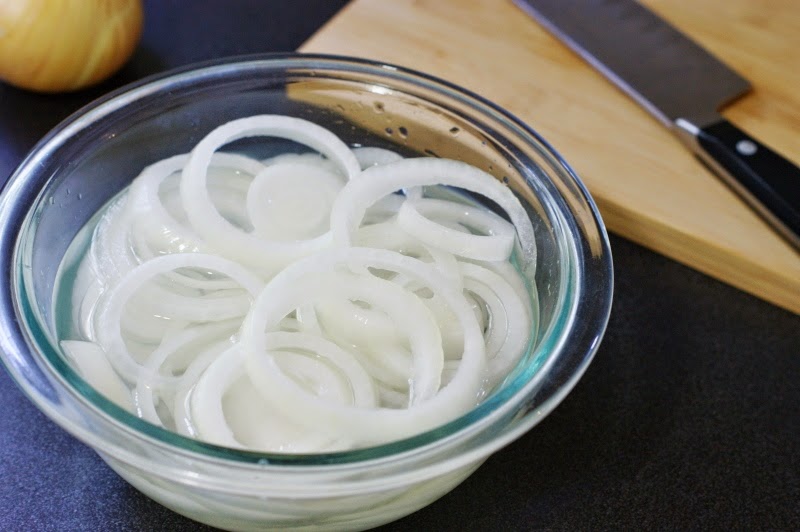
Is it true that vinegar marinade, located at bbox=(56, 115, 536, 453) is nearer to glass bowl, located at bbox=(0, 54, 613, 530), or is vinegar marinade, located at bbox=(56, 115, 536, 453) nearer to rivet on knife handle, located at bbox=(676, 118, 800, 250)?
glass bowl, located at bbox=(0, 54, 613, 530)

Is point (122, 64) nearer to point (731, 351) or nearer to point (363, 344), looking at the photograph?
point (363, 344)

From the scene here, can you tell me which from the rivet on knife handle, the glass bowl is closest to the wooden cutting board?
the rivet on knife handle

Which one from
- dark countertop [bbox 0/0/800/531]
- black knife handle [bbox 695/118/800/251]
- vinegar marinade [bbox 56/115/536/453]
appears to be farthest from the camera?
black knife handle [bbox 695/118/800/251]

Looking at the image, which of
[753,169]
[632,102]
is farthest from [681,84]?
[753,169]

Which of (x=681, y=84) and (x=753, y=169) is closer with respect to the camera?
(x=753, y=169)

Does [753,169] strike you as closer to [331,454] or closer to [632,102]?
[632,102]

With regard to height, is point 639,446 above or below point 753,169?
below

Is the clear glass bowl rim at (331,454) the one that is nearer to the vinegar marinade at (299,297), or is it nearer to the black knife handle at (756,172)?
the vinegar marinade at (299,297)
